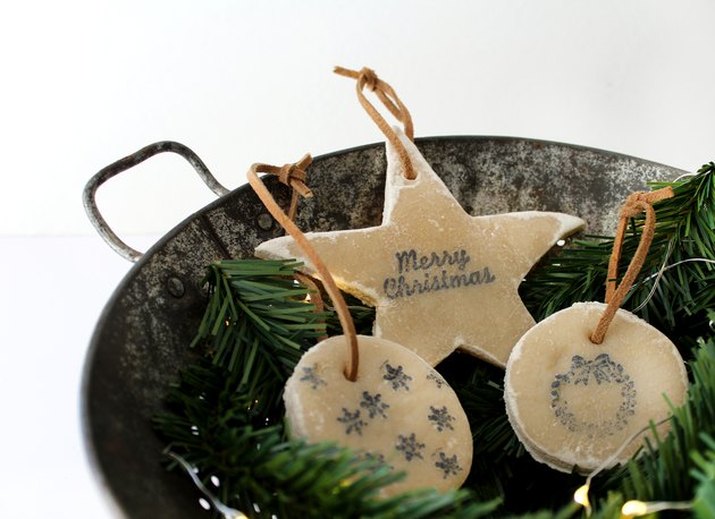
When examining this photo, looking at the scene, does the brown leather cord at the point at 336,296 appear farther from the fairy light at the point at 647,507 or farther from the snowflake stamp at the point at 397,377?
the fairy light at the point at 647,507

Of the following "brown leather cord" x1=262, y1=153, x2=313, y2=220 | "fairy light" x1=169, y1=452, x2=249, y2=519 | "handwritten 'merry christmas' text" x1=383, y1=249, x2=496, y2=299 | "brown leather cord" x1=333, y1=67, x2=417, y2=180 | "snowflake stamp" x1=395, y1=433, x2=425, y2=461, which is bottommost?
"snowflake stamp" x1=395, y1=433, x2=425, y2=461

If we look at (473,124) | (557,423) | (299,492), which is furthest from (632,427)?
(473,124)

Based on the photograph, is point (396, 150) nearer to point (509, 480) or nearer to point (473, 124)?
point (509, 480)

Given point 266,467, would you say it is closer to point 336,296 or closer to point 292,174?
point 336,296

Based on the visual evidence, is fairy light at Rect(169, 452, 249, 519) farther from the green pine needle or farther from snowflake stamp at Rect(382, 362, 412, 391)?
snowflake stamp at Rect(382, 362, 412, 391)

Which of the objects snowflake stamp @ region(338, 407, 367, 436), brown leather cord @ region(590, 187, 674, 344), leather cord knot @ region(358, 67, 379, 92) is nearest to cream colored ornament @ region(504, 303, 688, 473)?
brown leather cord @ region(590, 187, 674, 344)

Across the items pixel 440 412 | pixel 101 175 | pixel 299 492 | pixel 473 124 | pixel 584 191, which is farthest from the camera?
pixel 473 124

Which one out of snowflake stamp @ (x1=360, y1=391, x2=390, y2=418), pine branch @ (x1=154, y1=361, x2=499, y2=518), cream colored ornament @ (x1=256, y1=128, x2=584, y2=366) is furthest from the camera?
cream colored ornament @ (x1=256, y1=128, x2=584, y2=366)
